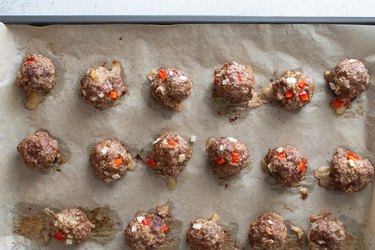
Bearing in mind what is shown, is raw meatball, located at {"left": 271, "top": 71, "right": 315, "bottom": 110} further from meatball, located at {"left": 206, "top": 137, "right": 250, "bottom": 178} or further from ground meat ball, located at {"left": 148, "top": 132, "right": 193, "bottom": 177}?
ground meat ball, located at {"left": 148, "top": 132, "right": 193, "bottom": 177}

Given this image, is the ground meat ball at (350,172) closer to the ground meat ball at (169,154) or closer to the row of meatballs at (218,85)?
the row of meatballs at (218,85)

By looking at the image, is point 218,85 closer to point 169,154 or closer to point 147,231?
point 169,154

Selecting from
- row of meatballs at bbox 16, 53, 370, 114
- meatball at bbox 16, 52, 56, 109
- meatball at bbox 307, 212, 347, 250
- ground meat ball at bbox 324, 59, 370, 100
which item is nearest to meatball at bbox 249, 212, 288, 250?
meatball at bbox 307, 212, 347, 250

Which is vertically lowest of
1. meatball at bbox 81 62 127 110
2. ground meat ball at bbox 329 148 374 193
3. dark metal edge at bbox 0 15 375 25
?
ground meat ball at bbox 329 148 374 193

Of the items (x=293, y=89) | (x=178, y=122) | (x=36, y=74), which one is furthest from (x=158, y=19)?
(x=293, y=89)
